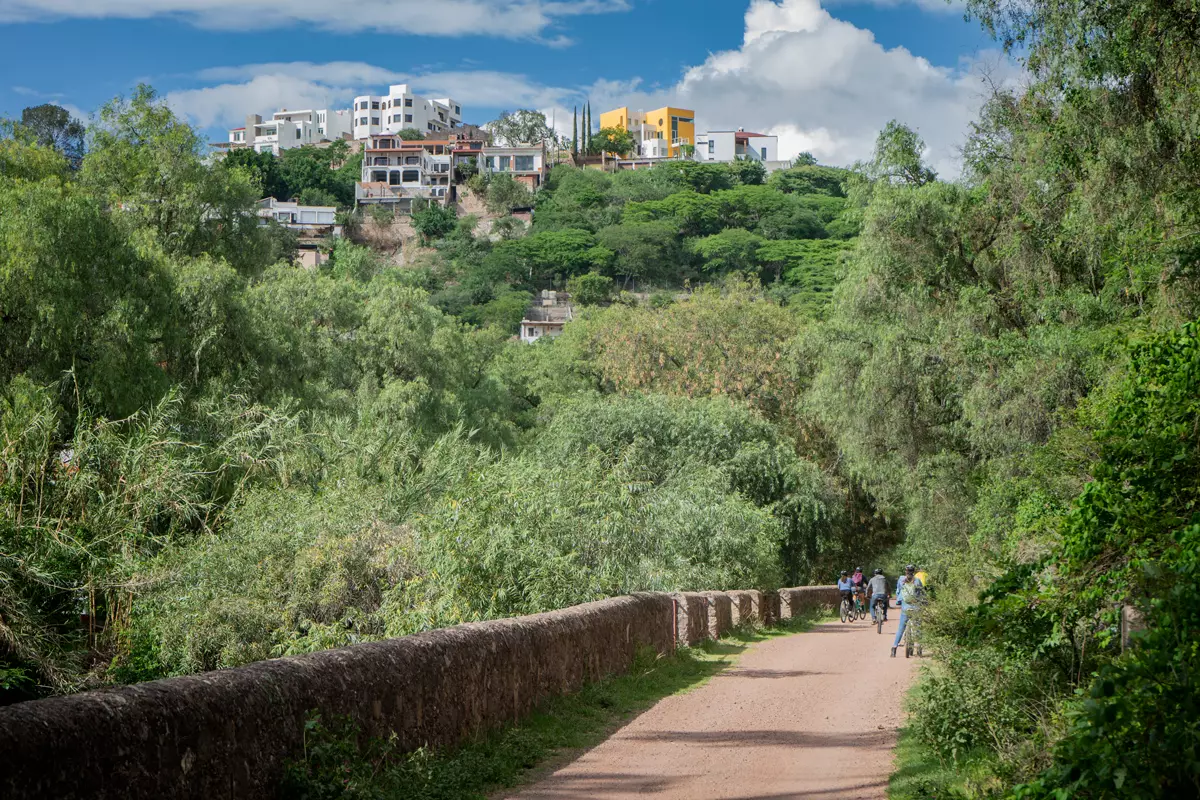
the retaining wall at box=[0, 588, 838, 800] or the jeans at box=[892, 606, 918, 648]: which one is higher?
the retaining wall at box=[0, 588, 838, 800]

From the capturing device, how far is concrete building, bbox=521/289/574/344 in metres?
111

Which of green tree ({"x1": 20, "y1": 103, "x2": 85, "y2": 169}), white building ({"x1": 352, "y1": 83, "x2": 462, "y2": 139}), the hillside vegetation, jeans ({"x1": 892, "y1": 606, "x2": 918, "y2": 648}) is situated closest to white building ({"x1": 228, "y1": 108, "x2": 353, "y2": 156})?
white building ({"x1": 352, "y1": 83, "x2": 462, "y2": 139})

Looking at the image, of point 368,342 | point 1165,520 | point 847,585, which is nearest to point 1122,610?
point 1165,520

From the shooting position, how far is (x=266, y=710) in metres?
6.84

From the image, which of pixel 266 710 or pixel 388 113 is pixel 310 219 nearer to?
pixel 388 113

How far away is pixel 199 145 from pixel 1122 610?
99.7ft

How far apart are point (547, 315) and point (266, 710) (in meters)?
110

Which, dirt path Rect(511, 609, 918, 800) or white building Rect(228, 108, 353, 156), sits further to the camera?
white building Rect(228, 108, 353, 156)

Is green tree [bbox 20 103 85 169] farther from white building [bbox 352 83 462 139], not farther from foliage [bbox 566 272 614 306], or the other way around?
white building [bbox 352 83 462 139]

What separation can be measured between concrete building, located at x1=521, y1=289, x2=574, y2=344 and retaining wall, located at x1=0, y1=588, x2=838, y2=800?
9458cm

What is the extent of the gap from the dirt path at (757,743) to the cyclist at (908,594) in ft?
4.51

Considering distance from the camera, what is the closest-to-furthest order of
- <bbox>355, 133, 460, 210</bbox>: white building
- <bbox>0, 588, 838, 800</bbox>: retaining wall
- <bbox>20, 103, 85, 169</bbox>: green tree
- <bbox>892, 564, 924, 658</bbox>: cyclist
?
1. <bbox>0, 588, 838, 800</bbox>: retaining wall
2. <bbox>892, 564, 924, 658</bbox>: cyclist
3. <bbox>20, 103, 85, 169</bbox>: green tree
4. <bbox>355, 133, 460, 210</bbox>: white building

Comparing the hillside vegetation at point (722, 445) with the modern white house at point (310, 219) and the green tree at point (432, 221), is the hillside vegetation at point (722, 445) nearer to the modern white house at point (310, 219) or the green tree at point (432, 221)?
the modern white house at point (310, 219)

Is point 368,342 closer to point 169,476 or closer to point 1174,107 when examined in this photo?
point 169,476
